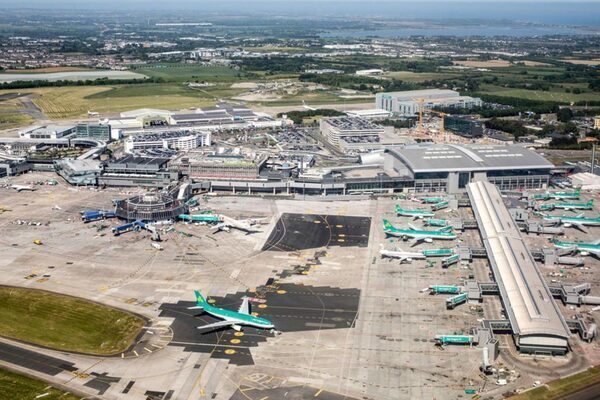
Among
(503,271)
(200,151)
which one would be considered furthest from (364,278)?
(200,151)

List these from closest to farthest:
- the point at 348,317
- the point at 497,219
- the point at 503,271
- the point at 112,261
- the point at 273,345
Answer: the point at 273,345, the point at 348,317, the point at 503,271, the point at 112,261, the point at 497,219

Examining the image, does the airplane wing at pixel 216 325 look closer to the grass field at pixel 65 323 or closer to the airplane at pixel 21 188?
the grass field at pixel 65 323

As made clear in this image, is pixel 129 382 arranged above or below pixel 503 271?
below

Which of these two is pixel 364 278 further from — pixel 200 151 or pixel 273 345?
pixel 200 151

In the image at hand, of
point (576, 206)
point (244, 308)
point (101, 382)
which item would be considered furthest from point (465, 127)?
point (101, 382)

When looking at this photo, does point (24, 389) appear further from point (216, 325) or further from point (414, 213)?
point (414, 213)

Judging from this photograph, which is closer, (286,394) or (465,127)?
(286,394)
